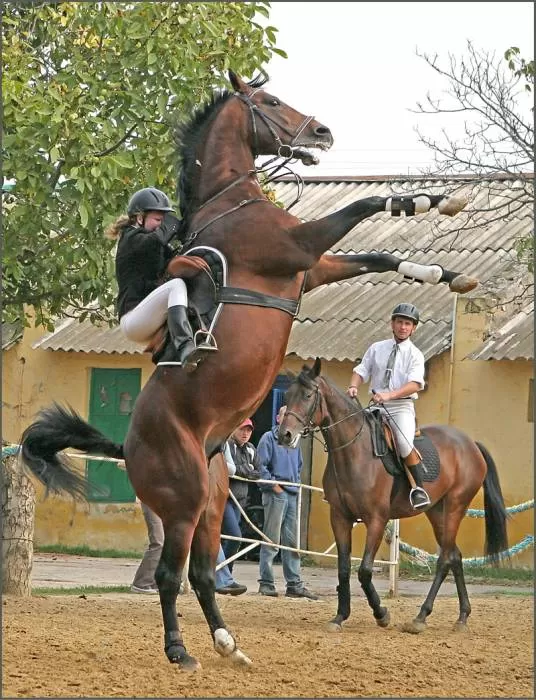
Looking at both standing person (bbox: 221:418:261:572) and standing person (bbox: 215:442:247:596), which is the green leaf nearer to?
standing person (bbox: 215:442:247:596)

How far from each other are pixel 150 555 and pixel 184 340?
6.37 metres

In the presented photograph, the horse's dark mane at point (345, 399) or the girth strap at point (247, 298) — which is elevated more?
the girth strap at point (247, 298)

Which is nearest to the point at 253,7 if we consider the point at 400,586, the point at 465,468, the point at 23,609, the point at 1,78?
the point at 1,78

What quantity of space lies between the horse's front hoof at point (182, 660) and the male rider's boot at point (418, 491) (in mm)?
4419

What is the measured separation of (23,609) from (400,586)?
5962 millimetres

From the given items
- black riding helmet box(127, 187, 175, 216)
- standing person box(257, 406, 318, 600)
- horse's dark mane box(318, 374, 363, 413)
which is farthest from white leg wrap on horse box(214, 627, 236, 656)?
standing person box(257, 406, 318, 600)

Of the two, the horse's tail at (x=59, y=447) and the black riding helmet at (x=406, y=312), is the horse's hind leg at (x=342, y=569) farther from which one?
the horse's tail at (x=59, y=447)

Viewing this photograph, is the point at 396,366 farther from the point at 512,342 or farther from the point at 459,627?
the point at 512,342

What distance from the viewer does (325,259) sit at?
7.87 metres

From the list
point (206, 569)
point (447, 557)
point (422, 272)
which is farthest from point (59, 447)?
point (447, 557)

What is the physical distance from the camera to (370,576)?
1109 cm

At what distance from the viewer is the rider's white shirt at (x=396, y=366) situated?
38.6ft

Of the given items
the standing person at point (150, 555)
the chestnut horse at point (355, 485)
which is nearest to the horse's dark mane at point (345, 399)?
the chestnut horse at point (355, 485)

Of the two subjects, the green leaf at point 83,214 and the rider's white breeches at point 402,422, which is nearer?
the green leaf at point 83,214
